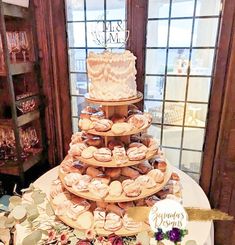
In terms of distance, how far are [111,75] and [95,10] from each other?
0.88 meters

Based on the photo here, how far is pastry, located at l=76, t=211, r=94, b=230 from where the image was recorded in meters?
1.22

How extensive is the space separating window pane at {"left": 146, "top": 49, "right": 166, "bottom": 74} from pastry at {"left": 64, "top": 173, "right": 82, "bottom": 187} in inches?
37.5

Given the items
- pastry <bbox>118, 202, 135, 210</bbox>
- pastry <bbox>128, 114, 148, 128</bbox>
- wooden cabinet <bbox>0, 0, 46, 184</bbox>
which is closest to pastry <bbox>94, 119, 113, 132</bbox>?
pastry <bbox>128, 114, 148, 128</bbox>

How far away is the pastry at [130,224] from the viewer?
121 centimetres

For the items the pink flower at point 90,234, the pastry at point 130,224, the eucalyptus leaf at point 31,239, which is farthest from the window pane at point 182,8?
the eucalyptus leaf at point 31,239

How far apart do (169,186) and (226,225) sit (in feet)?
2.56

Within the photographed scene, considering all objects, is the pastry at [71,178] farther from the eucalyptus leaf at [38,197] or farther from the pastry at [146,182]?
the pastry at [146,182]

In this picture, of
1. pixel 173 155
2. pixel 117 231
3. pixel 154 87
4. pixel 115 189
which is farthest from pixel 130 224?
pixel 154 87

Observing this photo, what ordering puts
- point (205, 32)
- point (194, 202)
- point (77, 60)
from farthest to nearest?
1. point (77, 60)
2. point (205, 32)
3. point (194, 202)

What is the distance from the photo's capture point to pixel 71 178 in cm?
131

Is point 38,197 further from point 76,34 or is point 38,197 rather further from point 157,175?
point 76,34

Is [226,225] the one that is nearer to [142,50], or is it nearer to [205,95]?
[205,95]

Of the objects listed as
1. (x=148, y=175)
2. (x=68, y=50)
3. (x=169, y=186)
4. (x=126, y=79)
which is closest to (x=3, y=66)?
(x=68, y=50)

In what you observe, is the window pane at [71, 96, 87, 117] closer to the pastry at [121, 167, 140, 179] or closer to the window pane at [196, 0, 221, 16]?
the pastry at [121, 167, 140, 179]
